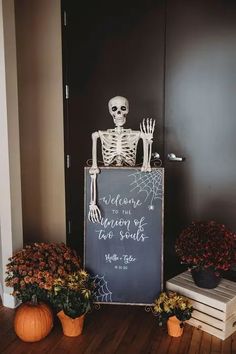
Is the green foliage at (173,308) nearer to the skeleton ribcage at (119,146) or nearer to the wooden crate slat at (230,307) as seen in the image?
the wooden crate slat at (230,307)

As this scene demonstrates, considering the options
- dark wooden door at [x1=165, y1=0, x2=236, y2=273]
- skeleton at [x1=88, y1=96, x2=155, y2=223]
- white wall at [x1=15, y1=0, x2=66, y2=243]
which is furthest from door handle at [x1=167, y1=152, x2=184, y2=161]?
white wall at [x1=15, y1=0, x2=66, y2=243]

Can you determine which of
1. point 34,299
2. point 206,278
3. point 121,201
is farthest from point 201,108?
point 34,299

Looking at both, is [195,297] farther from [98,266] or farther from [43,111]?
[43,111]

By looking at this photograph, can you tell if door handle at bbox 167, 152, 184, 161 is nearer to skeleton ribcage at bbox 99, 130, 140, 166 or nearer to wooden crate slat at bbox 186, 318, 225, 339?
skeleton ribcage at bbox 99, 130, 140, 166

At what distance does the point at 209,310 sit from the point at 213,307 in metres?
0.04

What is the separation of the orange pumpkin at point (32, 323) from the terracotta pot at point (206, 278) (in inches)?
35.8

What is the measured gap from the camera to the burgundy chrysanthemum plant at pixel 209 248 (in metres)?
2.35

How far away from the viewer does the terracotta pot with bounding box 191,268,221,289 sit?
2.44 meters

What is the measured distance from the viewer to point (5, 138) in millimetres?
2553

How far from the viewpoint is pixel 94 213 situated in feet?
8.40

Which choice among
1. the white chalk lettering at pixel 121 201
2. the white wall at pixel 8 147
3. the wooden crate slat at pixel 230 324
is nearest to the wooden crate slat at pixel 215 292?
the wooden crate slat at pixel 230 324

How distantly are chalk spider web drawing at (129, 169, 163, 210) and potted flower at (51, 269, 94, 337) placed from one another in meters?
0.64

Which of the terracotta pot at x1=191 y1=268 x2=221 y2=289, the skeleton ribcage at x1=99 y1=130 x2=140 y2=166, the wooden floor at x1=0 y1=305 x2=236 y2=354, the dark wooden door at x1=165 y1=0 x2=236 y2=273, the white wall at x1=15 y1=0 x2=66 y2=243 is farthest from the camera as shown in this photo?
the white wall at x1=15 y1=0 x2=66 y2=243

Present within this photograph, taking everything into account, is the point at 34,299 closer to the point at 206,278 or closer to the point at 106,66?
the point at 206,278
